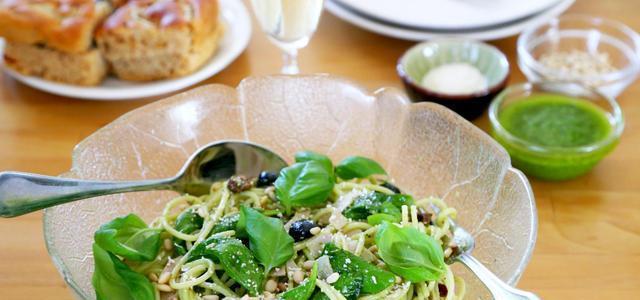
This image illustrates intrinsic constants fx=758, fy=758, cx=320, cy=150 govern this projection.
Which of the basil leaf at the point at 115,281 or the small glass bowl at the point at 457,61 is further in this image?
the small glass bowl at the point at 457,61

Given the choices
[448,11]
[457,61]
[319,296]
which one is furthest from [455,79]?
[319,296]

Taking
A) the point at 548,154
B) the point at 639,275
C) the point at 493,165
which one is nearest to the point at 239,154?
the point at 493,165

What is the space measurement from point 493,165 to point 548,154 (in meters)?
0.44

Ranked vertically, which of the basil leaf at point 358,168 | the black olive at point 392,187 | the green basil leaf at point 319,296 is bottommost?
the black olive at point 392,187

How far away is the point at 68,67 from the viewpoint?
268 cm

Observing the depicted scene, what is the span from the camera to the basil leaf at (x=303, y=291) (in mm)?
1544

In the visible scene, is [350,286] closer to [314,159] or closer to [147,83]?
[314,159]

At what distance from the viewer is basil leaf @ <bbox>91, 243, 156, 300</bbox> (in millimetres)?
1591

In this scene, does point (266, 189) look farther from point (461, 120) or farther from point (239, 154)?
point (461, 120)

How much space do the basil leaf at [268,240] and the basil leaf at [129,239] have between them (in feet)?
0.75

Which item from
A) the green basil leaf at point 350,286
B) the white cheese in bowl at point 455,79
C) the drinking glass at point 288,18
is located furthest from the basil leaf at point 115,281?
the white cheese in bowl at point 455,79

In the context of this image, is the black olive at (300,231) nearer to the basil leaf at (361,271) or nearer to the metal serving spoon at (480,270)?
the basil leaf at (361,271)

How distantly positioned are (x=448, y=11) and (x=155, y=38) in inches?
44.2

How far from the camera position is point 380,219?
1732 millimetres
